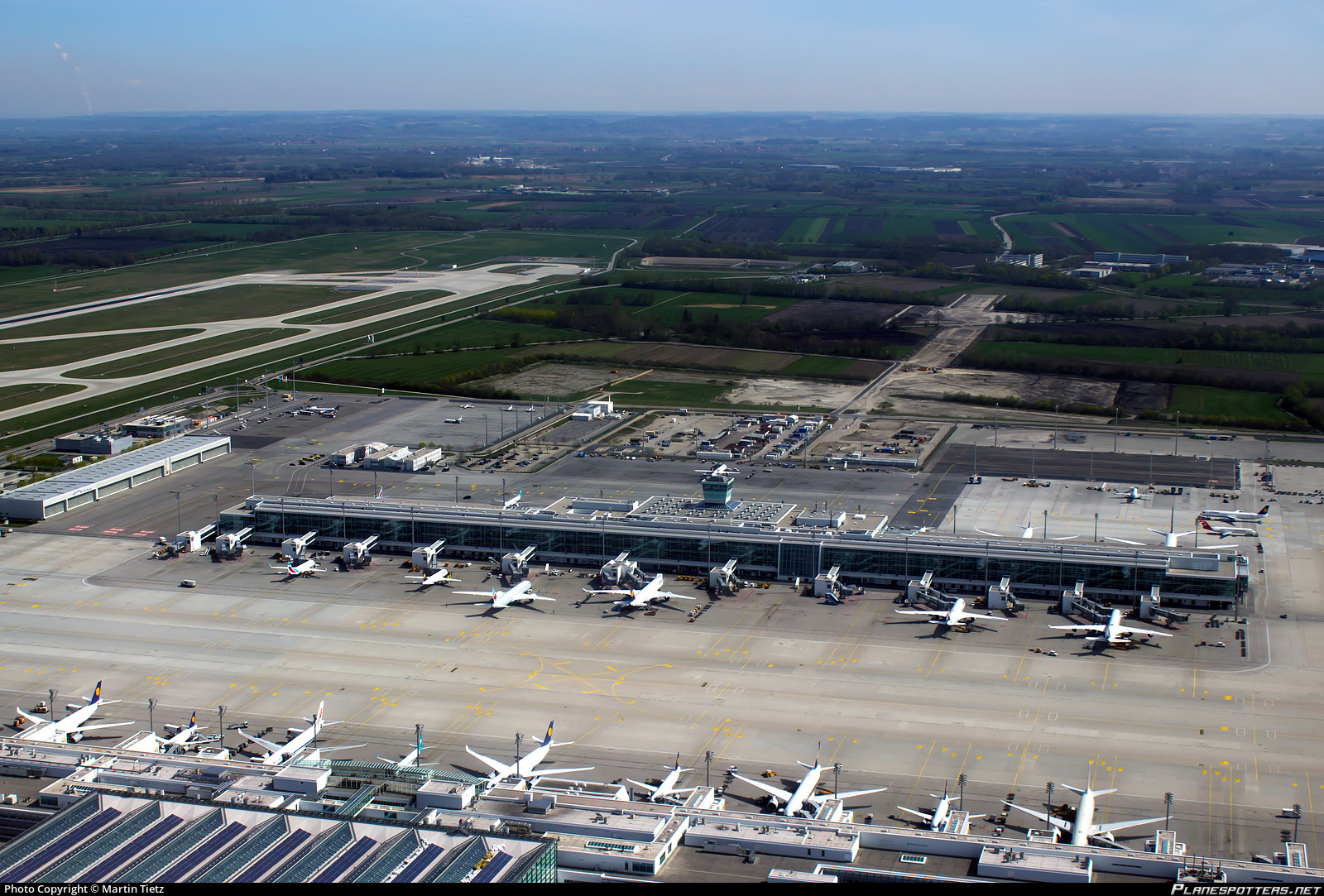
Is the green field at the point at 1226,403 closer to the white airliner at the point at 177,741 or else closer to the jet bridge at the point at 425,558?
the jet bridge at the point at 425,558

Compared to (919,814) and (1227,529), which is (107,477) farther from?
(1227,529)

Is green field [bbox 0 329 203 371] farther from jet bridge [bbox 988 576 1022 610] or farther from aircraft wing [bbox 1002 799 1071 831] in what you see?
aircraft wing [bbox 1002 799 1071 831]

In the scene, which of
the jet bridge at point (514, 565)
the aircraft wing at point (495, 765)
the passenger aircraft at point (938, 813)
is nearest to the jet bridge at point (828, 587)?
the jet bridge at point (514, 565)

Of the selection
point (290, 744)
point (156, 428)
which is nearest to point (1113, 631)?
point (290, 744)

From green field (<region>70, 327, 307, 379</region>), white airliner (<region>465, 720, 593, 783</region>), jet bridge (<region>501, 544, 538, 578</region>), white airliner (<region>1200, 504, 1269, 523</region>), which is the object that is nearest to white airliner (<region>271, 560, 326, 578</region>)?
jet bridge (<region>501, 544, 538, 578</region>)

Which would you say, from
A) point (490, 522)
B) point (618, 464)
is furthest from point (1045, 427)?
point (490, 522)

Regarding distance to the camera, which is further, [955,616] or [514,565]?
[514,565]
